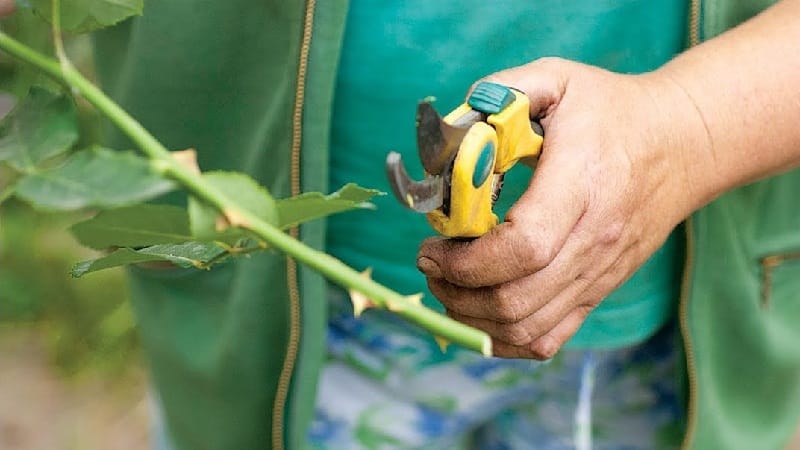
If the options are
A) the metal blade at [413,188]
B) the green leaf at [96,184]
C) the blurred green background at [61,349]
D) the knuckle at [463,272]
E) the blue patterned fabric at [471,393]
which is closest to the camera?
the green leaf at [96,184]

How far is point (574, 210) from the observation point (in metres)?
0.47

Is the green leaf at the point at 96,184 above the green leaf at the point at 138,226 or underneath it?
above

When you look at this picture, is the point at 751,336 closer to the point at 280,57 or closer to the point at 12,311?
the point at 280,57

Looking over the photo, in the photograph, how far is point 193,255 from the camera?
334 millimetres

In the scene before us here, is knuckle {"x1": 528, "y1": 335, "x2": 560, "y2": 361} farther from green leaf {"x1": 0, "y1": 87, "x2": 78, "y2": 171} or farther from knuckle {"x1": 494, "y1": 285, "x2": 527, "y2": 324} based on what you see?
green leaf {"x1": 0, "y1": 87, "x2": 78, "y2": 171}

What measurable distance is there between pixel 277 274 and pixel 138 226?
383mm

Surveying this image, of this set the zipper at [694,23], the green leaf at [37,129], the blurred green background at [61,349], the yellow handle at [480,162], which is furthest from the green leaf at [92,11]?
the blurred green background at [61,349]

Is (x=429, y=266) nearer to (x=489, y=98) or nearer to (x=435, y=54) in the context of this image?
(x=489, y=98)

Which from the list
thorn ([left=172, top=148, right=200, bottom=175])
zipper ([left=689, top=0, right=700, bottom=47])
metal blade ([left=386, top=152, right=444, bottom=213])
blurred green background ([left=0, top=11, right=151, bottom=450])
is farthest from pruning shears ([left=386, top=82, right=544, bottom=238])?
blurred green background ([left=0, top=11, right=151, bottom=450])

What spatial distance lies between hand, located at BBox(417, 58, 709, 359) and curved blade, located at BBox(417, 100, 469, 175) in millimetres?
69

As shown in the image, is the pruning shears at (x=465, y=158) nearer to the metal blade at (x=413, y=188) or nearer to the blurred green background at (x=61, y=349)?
the metal blade at (x=413, y=188)

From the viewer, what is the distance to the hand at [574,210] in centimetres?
46

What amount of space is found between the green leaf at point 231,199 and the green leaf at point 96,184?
1cm

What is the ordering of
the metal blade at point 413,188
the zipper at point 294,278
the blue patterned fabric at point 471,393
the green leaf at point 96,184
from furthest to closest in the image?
the blue patterned fabric at point 471,393 → the zipper at point 294,278 → the metal blade at point 413,188 → the green leaf at point 96,184
